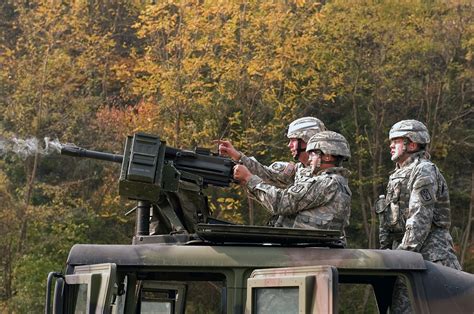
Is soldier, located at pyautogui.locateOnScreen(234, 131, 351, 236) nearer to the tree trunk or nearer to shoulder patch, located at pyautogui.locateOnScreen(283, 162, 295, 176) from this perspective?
shoulder patch, located at pyautogui.locateOnScreen(283, 162, 295, 176)

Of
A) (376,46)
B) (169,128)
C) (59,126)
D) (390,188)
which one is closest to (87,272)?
(390,188)

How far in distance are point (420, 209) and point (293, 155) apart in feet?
4.35

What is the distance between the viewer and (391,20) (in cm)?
2606

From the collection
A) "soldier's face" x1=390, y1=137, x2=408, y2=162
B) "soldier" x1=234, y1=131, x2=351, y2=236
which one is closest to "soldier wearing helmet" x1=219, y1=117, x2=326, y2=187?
"soldier's face" x1=390, y1=137, x2=408, y2=162

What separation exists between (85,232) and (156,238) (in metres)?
18.5

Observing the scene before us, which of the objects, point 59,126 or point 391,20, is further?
point 391,20

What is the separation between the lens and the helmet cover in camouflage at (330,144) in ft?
22.5

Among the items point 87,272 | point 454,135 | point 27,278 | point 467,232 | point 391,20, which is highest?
point 391,20

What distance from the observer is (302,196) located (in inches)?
260

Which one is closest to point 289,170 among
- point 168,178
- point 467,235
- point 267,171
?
point 267,171

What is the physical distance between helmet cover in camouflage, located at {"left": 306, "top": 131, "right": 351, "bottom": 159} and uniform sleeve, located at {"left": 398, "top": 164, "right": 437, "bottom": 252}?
1.59ft

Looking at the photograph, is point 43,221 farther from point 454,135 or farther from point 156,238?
point 156,238

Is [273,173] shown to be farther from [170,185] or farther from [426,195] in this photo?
[170,185]

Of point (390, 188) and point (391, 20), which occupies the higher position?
point (391, 20)
